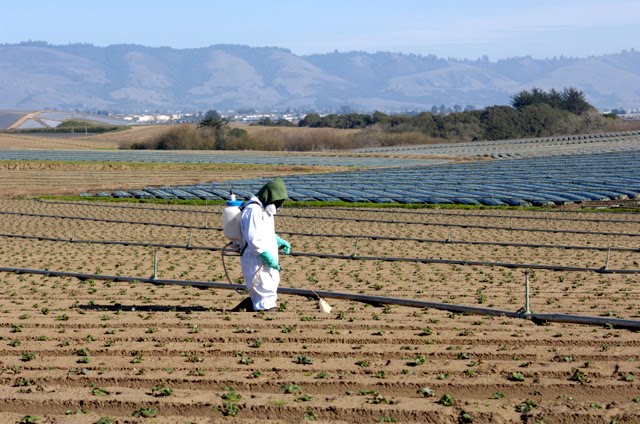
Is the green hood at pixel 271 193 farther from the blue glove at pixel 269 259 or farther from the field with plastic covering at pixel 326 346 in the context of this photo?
the field with plastic covering at pixel 326 346

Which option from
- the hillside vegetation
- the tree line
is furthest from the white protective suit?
the tree line

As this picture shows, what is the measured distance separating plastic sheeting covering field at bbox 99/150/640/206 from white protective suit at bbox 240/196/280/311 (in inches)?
878

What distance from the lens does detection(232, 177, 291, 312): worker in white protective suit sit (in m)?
9.80

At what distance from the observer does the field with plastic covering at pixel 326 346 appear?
6.96 metres

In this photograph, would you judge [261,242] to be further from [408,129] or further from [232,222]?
[408,129]

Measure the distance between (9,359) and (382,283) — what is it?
6038 millimetres

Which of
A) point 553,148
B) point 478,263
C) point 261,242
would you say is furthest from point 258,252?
point 553,148

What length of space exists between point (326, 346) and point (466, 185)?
1192 inches

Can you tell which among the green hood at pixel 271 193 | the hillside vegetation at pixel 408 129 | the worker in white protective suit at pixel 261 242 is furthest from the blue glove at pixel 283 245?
the hillside vegetation at pixel 408 129

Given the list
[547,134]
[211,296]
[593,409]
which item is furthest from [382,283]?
Answer: [547,134]

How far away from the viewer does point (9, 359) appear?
8.41 m

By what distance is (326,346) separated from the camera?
28.4 ft

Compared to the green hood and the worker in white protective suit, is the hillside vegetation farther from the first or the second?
the green hood

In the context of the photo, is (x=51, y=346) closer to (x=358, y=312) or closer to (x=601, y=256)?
(x=358, y=312)
